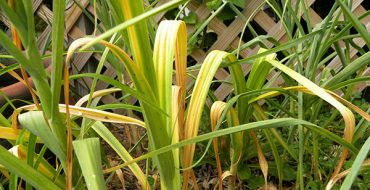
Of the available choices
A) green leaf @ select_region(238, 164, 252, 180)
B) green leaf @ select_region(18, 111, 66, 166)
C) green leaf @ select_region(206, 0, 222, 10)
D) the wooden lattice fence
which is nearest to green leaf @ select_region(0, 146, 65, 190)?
green leaf @ select_region(18, 111, 66, 166)

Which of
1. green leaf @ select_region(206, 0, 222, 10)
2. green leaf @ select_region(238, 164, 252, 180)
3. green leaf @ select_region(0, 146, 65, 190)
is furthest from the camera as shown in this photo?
green leaf @ select_region(206, 0, 222, 10)

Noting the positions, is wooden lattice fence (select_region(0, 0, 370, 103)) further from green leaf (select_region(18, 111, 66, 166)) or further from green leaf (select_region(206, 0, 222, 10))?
green leaf (select_region(18, 111, 66, 166))

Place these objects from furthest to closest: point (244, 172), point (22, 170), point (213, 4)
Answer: point (213, 4), point (244, 172), point (22, 170)

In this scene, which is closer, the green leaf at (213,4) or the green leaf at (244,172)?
the green leaf at (244,172)

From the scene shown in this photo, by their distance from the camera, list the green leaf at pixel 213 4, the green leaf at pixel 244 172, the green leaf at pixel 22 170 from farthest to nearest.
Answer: the green leaf at pixel 213 4 → the green leaf at pixel 244 172 → the green leaf at pixel 22 170

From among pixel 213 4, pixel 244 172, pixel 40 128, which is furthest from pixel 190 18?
pixel 40 128

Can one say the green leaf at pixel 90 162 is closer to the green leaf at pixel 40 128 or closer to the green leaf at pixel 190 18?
the green leaf at pixel 40 128

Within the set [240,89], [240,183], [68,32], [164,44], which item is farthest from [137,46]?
[68,32]

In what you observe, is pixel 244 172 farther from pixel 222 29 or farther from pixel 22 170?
pixel 222 29

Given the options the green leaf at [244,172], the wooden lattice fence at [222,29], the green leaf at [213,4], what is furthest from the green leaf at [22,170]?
the green leaf at [213,4]
